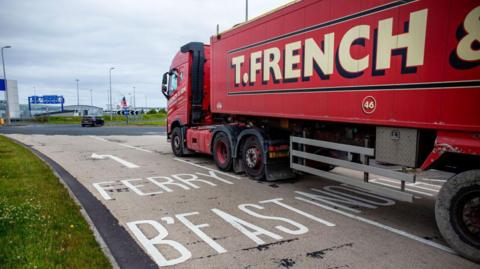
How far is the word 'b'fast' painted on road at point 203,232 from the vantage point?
4031 millimetres

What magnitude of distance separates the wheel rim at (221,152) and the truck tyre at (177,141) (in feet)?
8.77

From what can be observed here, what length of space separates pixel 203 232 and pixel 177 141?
7.95 metres

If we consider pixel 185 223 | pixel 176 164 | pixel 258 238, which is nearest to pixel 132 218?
pixel 185 223

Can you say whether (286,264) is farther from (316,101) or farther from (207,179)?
(207,179)

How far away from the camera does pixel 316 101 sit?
5.94 meters

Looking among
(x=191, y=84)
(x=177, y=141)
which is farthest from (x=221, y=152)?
(x=177, y=141)

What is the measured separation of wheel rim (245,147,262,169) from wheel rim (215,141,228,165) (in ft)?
4.25

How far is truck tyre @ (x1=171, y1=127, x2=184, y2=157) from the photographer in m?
12.1

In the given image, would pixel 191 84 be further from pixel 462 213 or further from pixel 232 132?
pixel 462 213

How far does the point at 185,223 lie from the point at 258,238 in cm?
124

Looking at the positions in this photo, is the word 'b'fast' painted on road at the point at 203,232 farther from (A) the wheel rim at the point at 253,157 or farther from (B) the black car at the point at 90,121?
(B) the black car at the point at 90,121

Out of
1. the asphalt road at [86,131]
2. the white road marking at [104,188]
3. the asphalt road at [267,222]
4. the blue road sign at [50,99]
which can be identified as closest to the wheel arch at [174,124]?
the asphalt road at [267,222]

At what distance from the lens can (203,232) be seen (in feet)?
15.5

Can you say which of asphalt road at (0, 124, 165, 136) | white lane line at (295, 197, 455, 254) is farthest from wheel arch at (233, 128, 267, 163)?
asphalt road at (0, 124, 165, 136)
